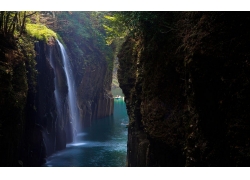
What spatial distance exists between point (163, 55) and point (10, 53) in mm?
6340

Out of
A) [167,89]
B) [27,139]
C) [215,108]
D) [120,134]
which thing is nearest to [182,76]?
[167,89]

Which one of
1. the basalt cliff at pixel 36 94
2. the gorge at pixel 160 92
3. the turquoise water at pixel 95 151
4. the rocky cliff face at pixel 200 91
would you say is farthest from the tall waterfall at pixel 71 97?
the rocky cliff face at pixel 200 91

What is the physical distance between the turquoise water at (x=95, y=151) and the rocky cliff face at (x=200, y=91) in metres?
7.00

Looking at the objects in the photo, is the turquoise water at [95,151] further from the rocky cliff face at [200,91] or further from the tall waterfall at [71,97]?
the rocky cliff face at [200,91]

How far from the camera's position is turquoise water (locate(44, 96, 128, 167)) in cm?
1630

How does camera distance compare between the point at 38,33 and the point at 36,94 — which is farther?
the point at 38,33

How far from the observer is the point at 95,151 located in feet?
63.5

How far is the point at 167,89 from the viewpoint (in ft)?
32.3

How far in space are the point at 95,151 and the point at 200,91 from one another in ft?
44.1

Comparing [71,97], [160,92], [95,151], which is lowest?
[95,151]

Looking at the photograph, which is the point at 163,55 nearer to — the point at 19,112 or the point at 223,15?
the point at 223,15

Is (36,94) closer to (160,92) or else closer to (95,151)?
(95,151)

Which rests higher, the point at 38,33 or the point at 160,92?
A: the point at 38,33

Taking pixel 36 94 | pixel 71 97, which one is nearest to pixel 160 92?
pixel 36 94
